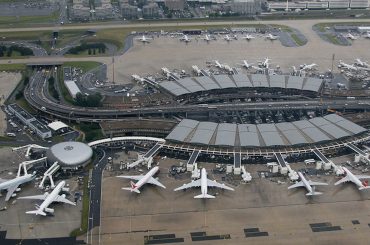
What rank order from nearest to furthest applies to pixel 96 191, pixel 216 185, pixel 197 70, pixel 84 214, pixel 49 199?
pixel 84 214 < pixel 49 199 < pixel 96 191 < pixel 216 185 < pixel 197 70

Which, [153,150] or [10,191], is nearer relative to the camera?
[10,191]

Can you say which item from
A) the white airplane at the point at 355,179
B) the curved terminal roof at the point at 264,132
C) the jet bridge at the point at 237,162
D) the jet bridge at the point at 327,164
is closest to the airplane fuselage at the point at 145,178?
the curved terminal roof at the point at 264,132

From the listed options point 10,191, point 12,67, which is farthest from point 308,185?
point 12,67

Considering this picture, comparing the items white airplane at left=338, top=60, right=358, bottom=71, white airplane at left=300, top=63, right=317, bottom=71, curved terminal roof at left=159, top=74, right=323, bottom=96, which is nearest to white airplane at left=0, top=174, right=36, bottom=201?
curved terminal roof at left=159, top=74, right=323, bottom=96

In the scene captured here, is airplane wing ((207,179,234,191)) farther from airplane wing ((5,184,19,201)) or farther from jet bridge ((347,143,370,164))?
airplane wing ((5,184,19,201))

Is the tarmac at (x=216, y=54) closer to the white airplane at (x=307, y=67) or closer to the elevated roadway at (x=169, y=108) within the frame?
the white airplane at (x=307, y=67)

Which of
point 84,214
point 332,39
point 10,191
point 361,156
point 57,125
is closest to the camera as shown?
point 84,214

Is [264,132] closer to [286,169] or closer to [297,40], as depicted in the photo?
[286,169]
